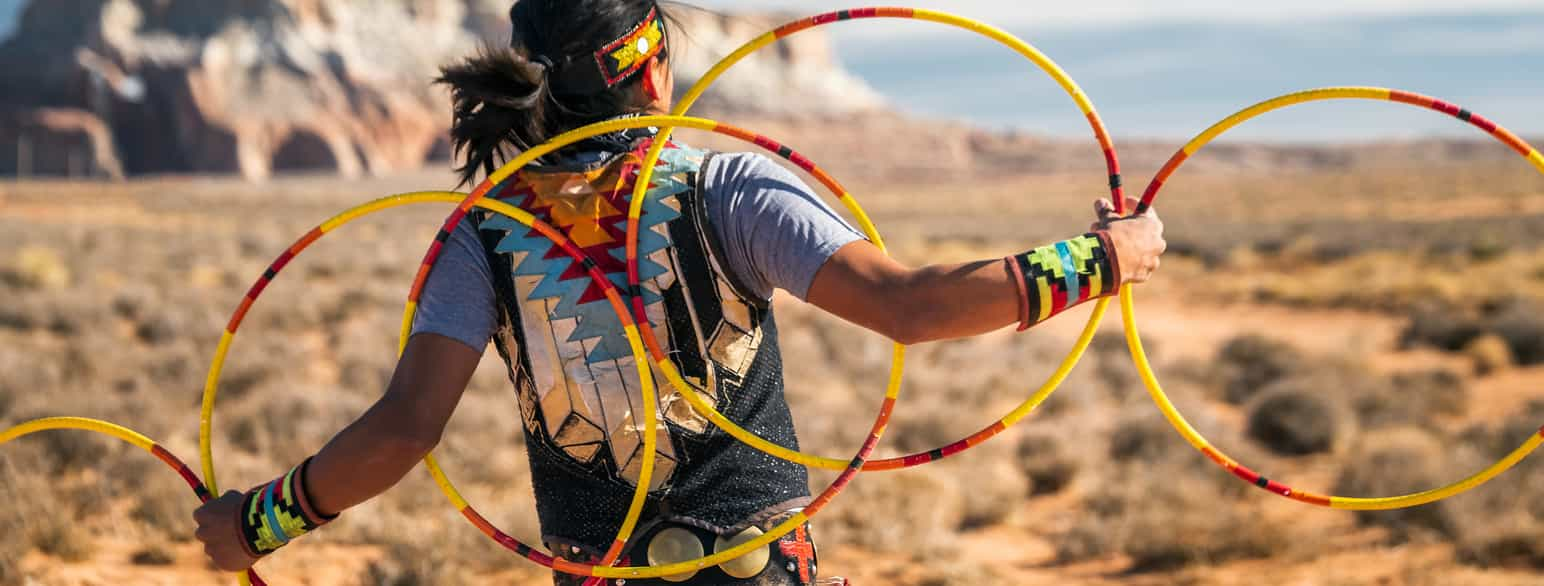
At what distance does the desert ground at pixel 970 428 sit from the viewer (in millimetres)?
7164

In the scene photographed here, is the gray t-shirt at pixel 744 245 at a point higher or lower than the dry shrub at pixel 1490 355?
higher

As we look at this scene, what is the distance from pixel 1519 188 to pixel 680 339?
211ft

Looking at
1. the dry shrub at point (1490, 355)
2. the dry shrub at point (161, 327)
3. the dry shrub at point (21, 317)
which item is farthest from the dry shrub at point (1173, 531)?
the dry shrub at point (21, 317)

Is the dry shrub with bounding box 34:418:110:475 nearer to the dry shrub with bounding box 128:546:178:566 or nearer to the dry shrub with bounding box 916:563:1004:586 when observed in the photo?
the dry shrub with bounding box 128:546:178:566

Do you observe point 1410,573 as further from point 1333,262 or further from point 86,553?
point 1333,262

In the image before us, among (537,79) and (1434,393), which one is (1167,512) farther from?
(537,79)

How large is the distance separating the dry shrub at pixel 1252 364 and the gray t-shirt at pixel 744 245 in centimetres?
1194

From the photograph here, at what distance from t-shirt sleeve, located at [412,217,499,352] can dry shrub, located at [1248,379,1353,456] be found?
32.2 feet

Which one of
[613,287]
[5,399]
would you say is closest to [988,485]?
[613,287]

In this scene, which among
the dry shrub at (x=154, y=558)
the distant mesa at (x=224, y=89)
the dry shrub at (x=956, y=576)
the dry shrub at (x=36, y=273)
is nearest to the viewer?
the dry shrub at (x=154, y=558)

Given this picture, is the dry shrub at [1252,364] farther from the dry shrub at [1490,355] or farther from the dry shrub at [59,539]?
the dry shrub at [59,539]

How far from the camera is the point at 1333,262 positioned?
89.4 ft

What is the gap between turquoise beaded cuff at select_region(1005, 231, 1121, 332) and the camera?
210cm

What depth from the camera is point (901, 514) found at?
26.7 feet
